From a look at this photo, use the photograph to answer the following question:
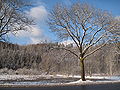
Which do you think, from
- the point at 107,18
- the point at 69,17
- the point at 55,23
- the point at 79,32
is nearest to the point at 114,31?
the point at 107,18

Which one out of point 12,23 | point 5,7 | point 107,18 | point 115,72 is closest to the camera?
point 5,7

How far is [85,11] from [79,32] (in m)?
3.02

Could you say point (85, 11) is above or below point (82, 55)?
above

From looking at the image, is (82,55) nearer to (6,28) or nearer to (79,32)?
(79,32)

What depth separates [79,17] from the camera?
76.2 feet

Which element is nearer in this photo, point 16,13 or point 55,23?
point 16,13

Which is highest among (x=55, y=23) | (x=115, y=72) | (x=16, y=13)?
(x=55, y=23)

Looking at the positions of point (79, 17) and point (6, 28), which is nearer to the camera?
point (6, 28)

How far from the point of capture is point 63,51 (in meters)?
25.5

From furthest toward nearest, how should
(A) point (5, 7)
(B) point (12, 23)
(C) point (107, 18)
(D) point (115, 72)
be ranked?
1. (D) point (115, 72)
2. (C) point (107, 18)
3. (B) point (12, 23)
4. (A) point (5, 7)

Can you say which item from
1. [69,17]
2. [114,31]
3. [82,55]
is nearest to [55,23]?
[69,17]

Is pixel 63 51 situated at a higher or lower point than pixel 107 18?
lower

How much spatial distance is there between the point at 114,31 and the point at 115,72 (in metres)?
36.5

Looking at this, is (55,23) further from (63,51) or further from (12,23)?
(12,23)
